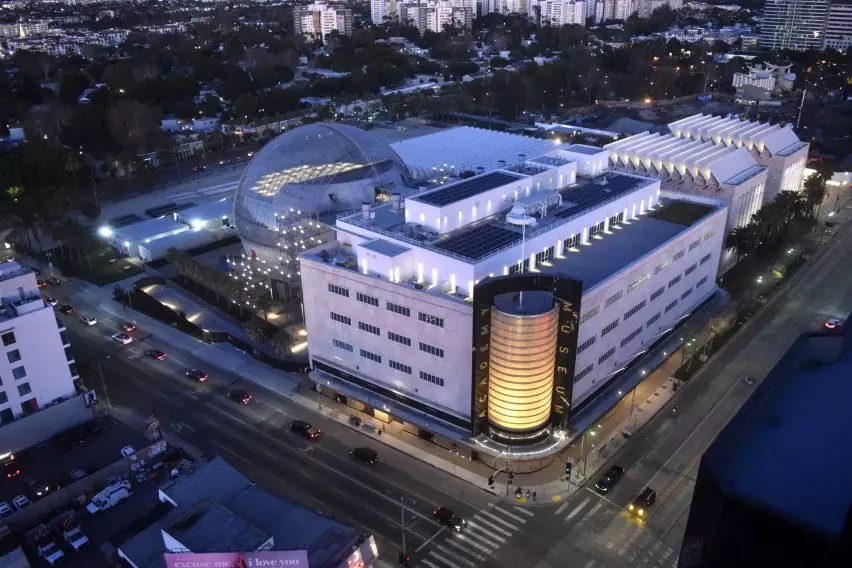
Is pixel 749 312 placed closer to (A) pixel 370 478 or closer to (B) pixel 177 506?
(A) pixel 370 478

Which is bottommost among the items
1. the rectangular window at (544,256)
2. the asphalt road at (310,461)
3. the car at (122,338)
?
the asphalt road at (310,461)

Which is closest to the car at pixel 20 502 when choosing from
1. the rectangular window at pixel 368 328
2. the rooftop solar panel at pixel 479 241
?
the rectangular window at pixel 368 328

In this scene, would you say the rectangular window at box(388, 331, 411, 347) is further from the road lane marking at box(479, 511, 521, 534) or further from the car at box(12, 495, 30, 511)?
the car at box(12, 495, 30, 511)

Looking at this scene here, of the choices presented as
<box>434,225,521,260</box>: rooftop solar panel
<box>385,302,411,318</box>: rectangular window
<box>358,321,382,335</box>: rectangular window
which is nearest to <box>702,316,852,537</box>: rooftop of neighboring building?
<box>385,302,411,318</box>: rectangular window

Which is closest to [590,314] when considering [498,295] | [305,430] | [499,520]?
[498,295]

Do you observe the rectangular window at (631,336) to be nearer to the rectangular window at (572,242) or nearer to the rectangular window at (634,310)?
the rectangular window at (634,310)
